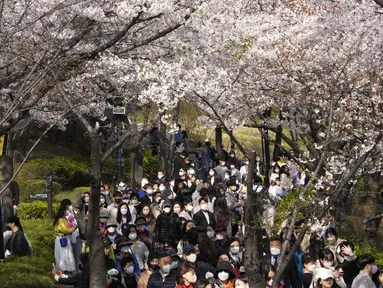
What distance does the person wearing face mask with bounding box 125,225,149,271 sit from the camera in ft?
43.5

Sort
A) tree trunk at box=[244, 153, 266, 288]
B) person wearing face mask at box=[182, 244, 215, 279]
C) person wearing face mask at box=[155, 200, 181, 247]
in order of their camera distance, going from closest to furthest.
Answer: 1. tree trunk at box=[244, 153, 266, 288]
2. person wearing face mask at box=[182, 244, 215, 279]
3. person wearing face mask at box=[155, 200, 181, 247]

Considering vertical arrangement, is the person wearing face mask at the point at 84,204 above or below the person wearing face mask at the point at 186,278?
above

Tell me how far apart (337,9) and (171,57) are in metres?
8.62

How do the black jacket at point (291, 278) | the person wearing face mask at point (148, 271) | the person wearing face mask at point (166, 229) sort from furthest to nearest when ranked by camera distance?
the person wearing face mask at point (166, 229) < the black jacket at point (291, 278) < the person wearing face mask at point (148, 271)

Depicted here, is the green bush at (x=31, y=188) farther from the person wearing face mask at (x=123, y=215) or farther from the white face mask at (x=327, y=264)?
the white face mask at (x=327, y=264)

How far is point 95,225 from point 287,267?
331 centimetres

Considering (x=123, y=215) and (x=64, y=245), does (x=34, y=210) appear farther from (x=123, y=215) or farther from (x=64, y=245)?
(x=64, y=245)

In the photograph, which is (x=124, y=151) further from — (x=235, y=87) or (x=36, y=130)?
(x=235, y=87)

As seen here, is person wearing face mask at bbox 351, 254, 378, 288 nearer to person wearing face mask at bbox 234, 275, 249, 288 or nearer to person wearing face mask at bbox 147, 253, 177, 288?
person wearing face mask at bbox 234, 275, 249, 288

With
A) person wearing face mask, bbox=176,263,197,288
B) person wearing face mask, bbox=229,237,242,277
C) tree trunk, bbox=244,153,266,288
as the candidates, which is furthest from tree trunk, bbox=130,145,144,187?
person wearing face mask, bbox=176,263,197,288

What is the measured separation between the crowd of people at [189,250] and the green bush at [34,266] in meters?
0.33

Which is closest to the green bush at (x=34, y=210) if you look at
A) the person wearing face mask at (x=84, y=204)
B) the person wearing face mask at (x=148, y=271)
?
the person wearing face mask at (x=84, y=204)

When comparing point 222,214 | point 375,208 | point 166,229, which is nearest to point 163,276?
point 166,229

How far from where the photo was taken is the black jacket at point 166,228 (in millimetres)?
15594
